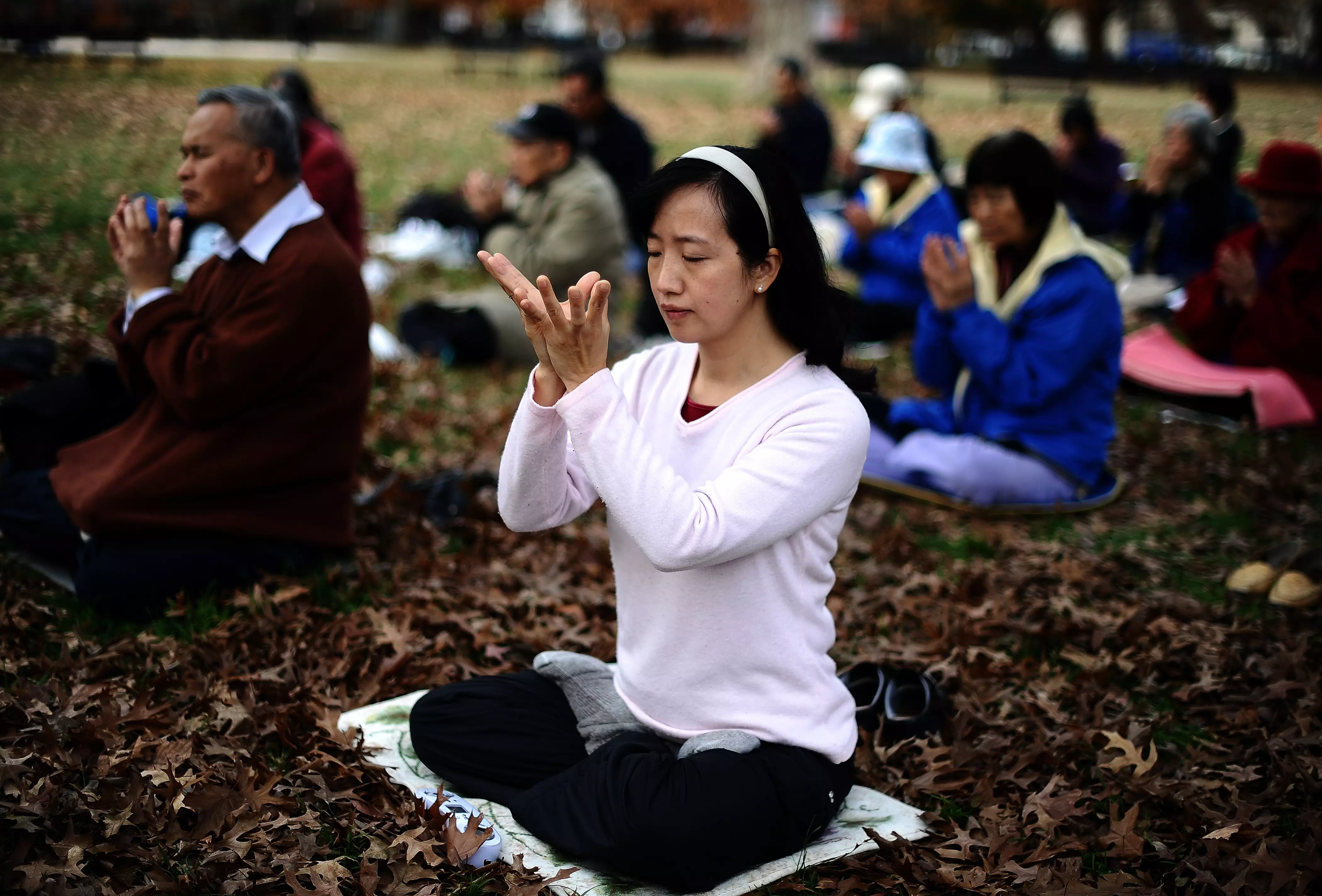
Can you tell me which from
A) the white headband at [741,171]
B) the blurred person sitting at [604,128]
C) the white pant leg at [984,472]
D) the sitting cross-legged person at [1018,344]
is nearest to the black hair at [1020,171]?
the sitting cross-legged person at [1018,344]

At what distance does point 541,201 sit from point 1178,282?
17.3ft

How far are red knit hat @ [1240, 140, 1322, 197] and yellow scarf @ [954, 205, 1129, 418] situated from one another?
75.9 inches

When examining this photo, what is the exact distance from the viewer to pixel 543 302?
2.65 meters

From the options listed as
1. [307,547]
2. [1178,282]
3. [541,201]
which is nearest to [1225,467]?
[1178,282]

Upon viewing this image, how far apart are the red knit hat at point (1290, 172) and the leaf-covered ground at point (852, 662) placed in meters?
1.44

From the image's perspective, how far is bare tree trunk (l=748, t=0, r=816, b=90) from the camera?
1024 inches

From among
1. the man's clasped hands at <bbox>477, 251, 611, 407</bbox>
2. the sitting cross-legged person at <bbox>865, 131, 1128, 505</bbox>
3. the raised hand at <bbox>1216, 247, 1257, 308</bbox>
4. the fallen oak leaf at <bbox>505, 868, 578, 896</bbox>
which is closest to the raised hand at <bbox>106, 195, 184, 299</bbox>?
the man's clasped hands at <bbox>477, 251, 611, 407</bbox>

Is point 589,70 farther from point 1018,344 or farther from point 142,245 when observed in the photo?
point 142,245

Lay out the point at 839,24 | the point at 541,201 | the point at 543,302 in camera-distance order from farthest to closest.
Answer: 1. the point at 839,24
2. the point at 541,201
3. the point at 543,302

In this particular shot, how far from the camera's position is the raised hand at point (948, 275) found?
551 cm

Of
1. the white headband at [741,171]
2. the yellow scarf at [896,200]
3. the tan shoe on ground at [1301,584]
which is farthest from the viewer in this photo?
the yellow scarf at [896,200]

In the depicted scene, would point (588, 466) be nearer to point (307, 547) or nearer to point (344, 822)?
point (344, 822)

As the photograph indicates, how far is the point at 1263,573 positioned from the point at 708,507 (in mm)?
3438

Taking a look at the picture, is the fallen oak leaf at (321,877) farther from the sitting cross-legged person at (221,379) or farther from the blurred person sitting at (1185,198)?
the blurred person sitting at (1185,198)
